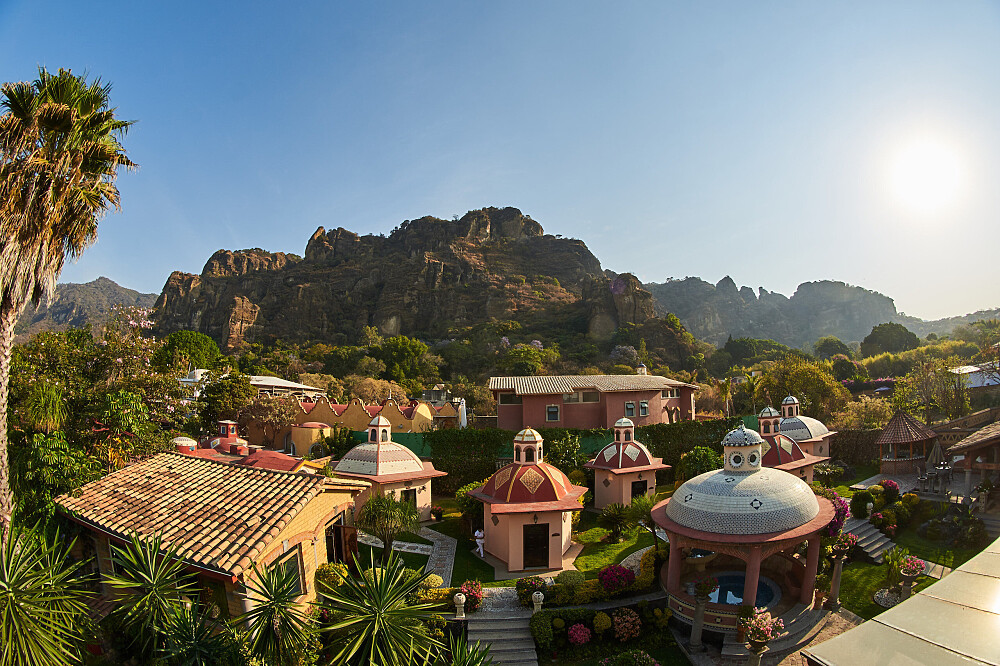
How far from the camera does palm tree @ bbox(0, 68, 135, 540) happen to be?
11578 millimetres

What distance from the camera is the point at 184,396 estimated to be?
21391 millimetres

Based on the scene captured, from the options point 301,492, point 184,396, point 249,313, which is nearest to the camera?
point 301,492

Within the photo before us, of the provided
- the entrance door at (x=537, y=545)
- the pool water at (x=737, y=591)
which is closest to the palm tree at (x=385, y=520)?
the entrance door at (x=537, y=545)

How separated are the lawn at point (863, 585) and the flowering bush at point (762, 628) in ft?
15.5

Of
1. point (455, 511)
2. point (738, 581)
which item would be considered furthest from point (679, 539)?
point (455, 511)

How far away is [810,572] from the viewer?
16047mm

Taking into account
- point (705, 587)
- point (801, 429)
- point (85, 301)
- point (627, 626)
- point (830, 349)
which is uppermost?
point (85, 301)

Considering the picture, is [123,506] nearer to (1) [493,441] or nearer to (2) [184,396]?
(2) [184,396]

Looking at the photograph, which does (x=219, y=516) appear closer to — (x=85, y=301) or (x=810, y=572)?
(x=810, y=572)

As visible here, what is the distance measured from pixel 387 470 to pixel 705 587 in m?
15.0

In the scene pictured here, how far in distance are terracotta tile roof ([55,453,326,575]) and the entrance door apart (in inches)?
380

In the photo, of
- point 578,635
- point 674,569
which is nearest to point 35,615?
point 578,635

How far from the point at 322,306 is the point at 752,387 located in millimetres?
91695

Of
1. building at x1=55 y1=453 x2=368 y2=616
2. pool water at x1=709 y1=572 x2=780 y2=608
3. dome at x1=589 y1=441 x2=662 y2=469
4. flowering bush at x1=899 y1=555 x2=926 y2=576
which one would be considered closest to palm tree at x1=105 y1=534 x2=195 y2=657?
building at x1=55 y1=453 x2=368 y2=616
